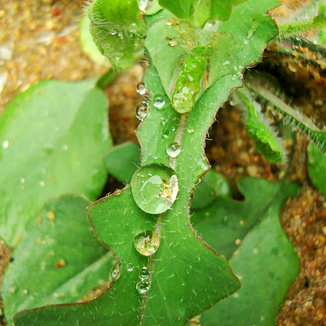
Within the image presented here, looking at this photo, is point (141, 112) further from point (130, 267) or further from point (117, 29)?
point (130, 267)

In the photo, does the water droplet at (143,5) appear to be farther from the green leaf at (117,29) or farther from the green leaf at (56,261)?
the green leaf at (56,261)

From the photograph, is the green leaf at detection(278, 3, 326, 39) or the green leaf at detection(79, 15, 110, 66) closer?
the green leaf at detection(278, 3, 326, 39)

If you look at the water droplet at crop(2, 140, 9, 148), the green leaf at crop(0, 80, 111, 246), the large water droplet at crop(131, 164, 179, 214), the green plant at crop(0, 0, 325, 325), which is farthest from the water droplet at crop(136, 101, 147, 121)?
the water droplet at crop(2, 140, 9, 148)

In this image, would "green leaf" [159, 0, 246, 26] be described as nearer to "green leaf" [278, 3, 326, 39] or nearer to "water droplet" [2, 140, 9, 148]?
"green leaf" [278, 3, 326, 39]

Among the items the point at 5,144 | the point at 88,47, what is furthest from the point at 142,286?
the point at 88,47

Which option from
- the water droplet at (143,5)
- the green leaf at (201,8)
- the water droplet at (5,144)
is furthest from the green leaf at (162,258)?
the water droplet at (5,144)

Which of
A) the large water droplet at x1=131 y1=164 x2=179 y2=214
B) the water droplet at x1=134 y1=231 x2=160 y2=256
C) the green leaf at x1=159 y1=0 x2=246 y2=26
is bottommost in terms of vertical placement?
the water droplet at x1=134 y1=231 x2=160 y2=256

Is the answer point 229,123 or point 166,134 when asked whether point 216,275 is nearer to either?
point 166,134
